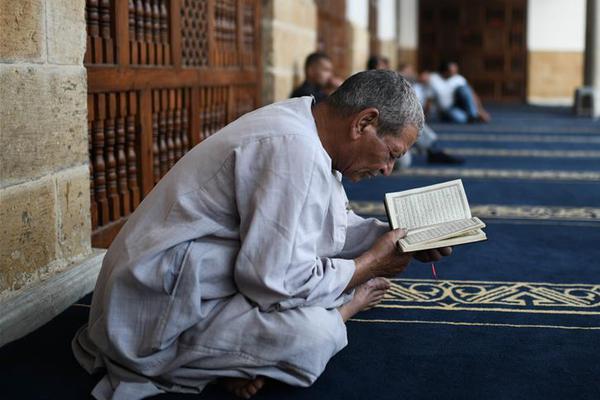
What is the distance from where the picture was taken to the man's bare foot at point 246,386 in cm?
205

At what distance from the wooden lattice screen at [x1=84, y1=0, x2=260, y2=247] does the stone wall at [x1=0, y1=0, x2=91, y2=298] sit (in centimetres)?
41

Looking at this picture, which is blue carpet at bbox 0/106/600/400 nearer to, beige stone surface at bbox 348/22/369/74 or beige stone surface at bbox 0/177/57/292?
beige stone surface at bbox 0/177/57/292

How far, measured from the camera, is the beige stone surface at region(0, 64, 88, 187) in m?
2.42

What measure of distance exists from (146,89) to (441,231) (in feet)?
6.17

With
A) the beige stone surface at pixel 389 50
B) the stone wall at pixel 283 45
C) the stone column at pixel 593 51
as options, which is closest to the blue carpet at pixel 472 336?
the stone wall at pixel 283 45

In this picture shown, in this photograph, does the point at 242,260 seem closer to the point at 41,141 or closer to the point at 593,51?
the point at 41,141

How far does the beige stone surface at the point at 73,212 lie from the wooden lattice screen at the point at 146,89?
0.34m

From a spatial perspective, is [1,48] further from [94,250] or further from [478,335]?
[478,335]

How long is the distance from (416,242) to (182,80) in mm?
2320

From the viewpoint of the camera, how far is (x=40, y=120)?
260 centimetres

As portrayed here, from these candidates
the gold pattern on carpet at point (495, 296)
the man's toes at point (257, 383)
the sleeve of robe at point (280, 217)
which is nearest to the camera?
the sleeve of robe at point (280, 217)

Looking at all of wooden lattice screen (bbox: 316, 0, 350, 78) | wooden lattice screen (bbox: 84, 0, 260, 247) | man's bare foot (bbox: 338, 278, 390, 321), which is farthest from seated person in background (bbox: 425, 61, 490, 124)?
man's bare foot (bbox: 338, 278, 390, 321)

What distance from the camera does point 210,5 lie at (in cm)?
482

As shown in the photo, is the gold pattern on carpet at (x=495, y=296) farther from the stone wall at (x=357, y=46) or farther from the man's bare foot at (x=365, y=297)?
the stone wall at (x=357, y=46)
